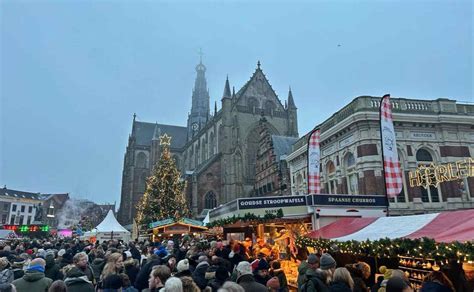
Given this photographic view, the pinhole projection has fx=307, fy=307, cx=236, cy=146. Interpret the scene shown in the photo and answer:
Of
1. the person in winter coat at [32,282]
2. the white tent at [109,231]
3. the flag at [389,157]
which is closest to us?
the person in winter coat at [32,282]

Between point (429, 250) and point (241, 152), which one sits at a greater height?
point (241, 152)

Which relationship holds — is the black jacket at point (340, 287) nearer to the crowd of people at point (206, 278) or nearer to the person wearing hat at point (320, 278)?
the crowd of people at point (206, 278)

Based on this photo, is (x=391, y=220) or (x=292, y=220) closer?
(x=391, y=220)

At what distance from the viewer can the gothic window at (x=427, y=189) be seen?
17.8 metres

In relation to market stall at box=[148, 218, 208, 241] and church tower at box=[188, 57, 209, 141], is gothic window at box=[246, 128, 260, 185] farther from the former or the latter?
church tower at box=[188, 57, 209, 141]

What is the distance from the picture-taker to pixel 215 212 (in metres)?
21.3

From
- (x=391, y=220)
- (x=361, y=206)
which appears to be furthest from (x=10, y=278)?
(x=361, y=206)

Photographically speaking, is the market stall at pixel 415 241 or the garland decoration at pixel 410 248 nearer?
the garland decoration at pixel 410 248

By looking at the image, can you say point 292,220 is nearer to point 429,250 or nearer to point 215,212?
point 215,212

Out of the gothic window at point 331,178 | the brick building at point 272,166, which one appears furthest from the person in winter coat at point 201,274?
the brick building at point 272,166

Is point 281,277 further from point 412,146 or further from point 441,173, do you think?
point 412,146

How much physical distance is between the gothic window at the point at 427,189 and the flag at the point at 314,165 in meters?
5.74

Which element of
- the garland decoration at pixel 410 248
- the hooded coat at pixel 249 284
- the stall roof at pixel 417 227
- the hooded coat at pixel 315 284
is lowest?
the hooded coat at pixel 315 284

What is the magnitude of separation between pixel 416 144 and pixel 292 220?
344 inches
